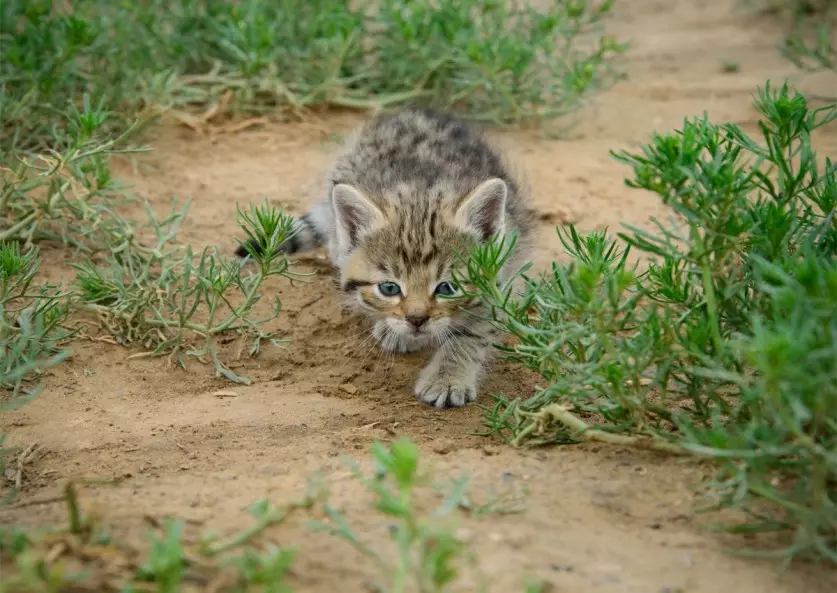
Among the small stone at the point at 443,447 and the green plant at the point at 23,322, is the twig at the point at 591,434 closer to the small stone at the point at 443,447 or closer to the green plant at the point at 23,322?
the small stone at the point at 443,447

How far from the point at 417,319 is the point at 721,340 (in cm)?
167

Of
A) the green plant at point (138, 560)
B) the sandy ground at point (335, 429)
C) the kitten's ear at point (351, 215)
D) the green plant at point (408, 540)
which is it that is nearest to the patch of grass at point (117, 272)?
the sandy ground at point (335, 429)

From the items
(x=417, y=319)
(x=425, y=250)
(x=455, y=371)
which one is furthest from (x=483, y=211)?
(x=455, y=371)

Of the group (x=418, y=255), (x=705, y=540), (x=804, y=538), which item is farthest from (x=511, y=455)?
(x=418, y=255)

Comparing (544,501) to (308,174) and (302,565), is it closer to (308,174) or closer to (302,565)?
(302,565)

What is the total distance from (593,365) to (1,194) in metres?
3.12

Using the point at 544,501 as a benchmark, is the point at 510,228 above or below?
above

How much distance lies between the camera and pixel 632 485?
3191 millimetres

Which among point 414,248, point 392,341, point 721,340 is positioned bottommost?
point 392,341

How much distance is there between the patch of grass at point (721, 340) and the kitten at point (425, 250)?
0.73 m

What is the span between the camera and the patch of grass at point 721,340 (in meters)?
2.62

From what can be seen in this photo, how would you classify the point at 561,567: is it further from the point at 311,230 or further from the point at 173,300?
the point at 311,230

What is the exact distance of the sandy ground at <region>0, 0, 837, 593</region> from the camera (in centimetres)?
271

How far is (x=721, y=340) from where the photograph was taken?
3115mm
